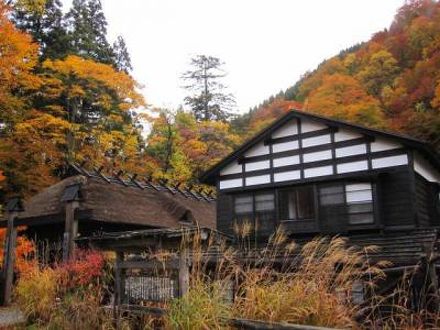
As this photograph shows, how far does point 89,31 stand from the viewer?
2789cm

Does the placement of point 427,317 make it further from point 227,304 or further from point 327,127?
point 327,127

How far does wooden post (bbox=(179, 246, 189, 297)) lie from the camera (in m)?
5.47

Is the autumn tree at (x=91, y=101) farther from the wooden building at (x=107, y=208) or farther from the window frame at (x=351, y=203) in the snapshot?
the window frame at (x=351, y=203)

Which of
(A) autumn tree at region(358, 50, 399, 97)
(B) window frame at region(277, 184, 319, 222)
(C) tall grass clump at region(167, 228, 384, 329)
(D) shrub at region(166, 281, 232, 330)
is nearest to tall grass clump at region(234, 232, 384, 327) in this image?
(C) tall grass clump at region(167, 228, 384, 329)

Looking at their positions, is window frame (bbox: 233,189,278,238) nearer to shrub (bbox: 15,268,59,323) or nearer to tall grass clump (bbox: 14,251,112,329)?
tall grass clump (bbox: 14,251,112,329)

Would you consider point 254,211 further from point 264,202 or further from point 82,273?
point 82,273

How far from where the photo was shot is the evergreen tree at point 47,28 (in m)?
25.4

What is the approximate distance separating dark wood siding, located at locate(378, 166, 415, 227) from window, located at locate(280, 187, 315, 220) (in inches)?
78.4

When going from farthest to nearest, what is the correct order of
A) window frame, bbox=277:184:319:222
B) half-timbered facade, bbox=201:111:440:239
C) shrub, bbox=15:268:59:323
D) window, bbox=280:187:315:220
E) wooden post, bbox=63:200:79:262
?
window, bbox=280:187:315:220 < window frame, bbox=277:184:319:222 < half-timbered facade, bbox=201:111:440:239 < wooden post, bbox=63:200:79:262 < shrub, bbox=15:268:59:323

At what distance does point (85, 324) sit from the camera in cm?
624

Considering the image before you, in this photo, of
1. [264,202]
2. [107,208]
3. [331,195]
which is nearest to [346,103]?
[264,202]

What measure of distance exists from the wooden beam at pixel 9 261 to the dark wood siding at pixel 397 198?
1017 cm

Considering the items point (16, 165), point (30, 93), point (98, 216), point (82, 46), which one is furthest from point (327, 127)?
point (82, 46)

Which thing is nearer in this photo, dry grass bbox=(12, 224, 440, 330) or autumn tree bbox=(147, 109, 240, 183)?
dry grass bbox=(12, 224, 440, 330)
